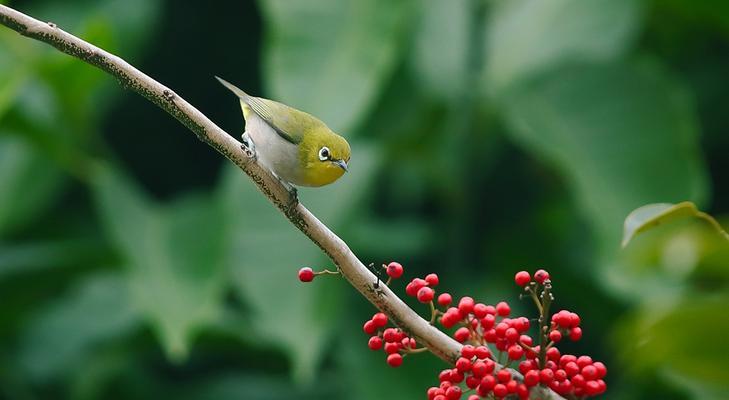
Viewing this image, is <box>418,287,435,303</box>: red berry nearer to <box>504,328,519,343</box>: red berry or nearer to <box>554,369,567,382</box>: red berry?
<box>504,328,519,343</box>: red berry

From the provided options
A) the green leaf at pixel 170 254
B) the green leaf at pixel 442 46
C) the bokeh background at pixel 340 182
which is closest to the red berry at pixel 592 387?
the bokeh background at pixel 340 182

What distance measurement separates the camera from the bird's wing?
9.35 feet

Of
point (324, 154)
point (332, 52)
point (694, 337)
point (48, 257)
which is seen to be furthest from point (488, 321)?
point (48, 257)

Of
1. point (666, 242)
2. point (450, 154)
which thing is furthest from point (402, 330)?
point (450, 154)

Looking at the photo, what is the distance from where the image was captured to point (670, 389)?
495 cm

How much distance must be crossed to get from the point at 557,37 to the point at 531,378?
409cm

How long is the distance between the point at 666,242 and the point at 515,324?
1.23 metres

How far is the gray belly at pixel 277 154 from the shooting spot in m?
2.72

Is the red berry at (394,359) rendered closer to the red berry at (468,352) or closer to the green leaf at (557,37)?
the red berry at (468,352)

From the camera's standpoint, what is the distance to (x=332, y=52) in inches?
198

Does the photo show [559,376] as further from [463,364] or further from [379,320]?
[379,320]

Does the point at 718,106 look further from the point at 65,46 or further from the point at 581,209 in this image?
the point at 65,46

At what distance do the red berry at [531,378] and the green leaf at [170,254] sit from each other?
105 inches

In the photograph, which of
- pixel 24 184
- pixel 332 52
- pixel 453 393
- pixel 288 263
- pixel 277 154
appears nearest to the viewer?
pixel 453 393
